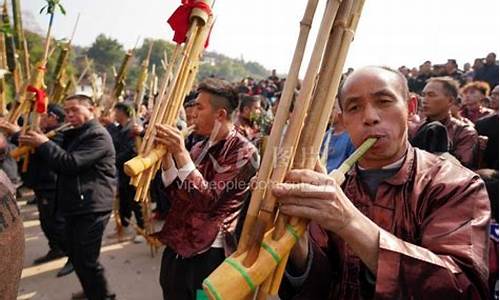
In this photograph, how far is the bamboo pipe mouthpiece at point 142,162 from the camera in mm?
1785

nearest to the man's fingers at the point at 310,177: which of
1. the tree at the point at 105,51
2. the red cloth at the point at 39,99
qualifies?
the red cloth at the point at 39,99

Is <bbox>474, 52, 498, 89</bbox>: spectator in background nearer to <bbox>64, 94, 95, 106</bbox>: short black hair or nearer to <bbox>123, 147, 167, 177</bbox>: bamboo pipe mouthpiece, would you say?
<bbox>64, 94, 95, 106</bbox>: short black hair

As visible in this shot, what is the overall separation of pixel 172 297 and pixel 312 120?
183cm

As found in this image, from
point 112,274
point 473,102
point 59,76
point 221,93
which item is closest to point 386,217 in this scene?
point 221,93

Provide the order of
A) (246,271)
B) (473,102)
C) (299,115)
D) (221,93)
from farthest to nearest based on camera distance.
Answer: (473,102) → (221,93) → (299,115) → (246,271)

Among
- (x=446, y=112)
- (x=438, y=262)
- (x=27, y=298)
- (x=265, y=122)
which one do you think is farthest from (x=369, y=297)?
(x=265, y=122)

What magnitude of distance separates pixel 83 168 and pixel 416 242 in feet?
9.62

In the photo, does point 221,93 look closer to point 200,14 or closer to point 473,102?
point 200,14

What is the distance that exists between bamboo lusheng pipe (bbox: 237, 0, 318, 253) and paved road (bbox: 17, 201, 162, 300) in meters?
3.29

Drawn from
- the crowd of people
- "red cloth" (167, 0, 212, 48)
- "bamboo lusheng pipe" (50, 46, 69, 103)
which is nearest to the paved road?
the crowd of people

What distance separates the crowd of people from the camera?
3.30ft

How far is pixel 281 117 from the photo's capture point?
3.48 ft

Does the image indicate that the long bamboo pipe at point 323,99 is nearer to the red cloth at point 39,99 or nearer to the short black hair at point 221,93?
the short black hair at point 221,93

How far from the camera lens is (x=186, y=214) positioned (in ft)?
7.82
